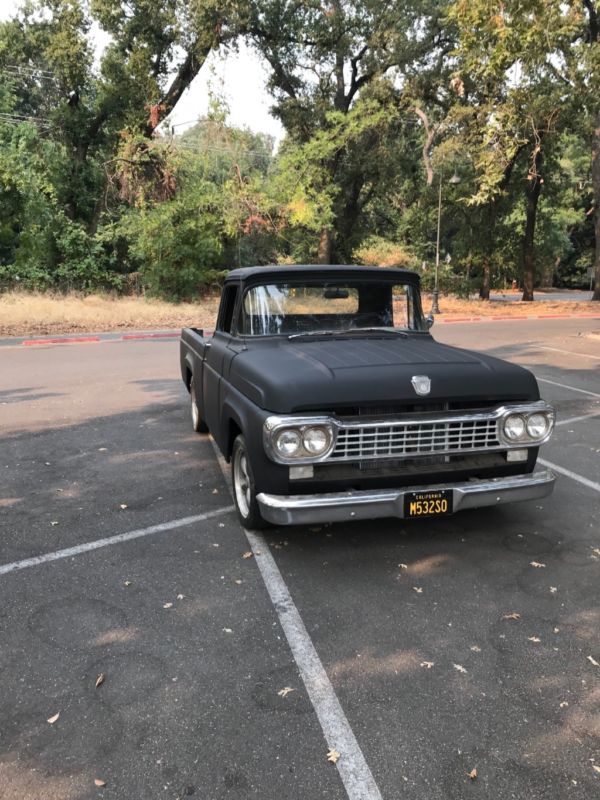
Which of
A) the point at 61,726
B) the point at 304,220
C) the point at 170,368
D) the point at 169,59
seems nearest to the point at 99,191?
the point at 169,59

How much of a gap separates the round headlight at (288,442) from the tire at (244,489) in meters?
0.41

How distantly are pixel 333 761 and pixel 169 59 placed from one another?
94.7ft

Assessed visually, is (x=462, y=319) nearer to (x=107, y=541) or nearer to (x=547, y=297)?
(x=547, y=297)

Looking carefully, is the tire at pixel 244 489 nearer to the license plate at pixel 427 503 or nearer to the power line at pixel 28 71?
the license plate at pixel 427 503

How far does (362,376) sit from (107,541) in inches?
83.2

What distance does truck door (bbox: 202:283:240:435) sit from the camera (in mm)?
4867

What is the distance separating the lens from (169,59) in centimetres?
2598

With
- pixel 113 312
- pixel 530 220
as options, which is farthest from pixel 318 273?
pixel 530 220

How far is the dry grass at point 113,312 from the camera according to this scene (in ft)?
64.1

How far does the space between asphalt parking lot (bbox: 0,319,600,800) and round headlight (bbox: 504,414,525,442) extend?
774 mm

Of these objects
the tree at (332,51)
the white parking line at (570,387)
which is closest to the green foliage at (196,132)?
the tree at (332,51)

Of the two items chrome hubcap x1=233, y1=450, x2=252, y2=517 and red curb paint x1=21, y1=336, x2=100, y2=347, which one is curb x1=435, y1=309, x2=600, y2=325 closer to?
red curb paint x1=21, y1=336, x2=100, y2=347

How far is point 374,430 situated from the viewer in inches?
146

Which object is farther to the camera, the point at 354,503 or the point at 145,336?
the point at 145,336
